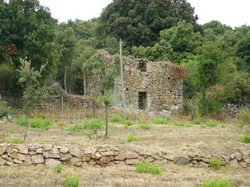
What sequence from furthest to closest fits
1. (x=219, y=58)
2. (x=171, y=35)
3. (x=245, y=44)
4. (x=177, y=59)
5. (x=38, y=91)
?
(x=245, y=44) → (x=171, y=35) → (x=177, y=59) → (x=219, y=58) → (x=38, y=91)

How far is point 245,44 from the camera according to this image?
29.2m

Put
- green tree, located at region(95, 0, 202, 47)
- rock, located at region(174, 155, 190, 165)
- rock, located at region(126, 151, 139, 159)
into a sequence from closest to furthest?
rock, located at region(126, 151, 139, 159), rock, located at region(174, 155, 190, 165), green tree, located at region(95, 0, 202, 47)

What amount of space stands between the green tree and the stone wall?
2452 cm

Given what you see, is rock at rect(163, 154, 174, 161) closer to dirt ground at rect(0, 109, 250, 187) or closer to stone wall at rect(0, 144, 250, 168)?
stone wall at rect(0, 144, 250, 168)

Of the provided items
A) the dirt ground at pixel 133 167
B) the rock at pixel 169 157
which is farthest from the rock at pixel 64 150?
the rock at pixel 169 157

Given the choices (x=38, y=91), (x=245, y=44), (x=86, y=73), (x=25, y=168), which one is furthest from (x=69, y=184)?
(x=245, y=44)

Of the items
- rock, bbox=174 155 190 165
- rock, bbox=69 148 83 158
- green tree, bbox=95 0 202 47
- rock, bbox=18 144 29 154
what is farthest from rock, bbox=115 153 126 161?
green tree, bbox=95 0 202 47

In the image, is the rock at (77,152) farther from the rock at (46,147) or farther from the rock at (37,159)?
the rock at (37,159)

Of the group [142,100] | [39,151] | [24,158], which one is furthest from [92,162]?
[142,100]

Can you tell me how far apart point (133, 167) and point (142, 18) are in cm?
2757

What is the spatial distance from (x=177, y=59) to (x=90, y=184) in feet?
70.1

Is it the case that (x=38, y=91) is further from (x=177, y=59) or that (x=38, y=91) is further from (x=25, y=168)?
(x=177, y=59)

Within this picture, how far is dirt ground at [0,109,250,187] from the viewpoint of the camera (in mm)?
5477

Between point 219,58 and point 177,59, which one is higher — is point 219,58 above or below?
below
